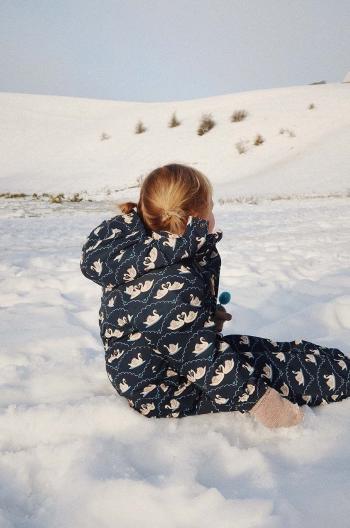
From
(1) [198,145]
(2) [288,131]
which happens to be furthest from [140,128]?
(2) [288,131]

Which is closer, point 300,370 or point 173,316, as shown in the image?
point 173,316

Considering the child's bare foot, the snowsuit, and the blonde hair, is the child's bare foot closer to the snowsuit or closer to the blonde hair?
the snowsuit

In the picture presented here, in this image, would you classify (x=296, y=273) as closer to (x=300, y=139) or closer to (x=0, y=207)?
(x=0, y=207)

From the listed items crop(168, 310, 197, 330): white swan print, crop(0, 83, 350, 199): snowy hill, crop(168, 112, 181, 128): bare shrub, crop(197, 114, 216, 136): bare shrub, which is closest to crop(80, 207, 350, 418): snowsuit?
crop(168, 310, 197, 330): white swan print

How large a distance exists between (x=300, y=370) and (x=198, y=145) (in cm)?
1511

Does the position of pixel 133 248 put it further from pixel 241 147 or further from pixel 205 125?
pixel 205 125

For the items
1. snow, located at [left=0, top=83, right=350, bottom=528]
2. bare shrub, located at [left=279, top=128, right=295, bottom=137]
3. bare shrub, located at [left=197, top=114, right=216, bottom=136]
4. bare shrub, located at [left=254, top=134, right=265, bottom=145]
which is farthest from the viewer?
bare shrub, located at [left=197, top=114, right=216, bottom=136]

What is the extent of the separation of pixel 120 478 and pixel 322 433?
27.4 inches

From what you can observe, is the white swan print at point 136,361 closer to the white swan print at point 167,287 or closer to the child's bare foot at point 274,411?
the white swan print at point 167,287

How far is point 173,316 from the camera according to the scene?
4.55 ft

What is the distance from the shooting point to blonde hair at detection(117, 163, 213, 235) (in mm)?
1472

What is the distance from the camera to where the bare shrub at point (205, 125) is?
1700cm

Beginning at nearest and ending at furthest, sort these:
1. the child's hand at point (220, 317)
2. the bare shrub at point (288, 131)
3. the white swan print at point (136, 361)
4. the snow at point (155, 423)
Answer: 1. the snow at point (155, 423)
2. the white swan print at point (136, 361)
3. the child's hand at point (220, 317)
4. the bare shrub at point (288, 131)

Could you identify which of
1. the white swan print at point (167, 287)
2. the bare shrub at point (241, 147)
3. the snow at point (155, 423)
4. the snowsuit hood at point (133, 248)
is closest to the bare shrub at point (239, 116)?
the bare shrub at point (241, 147)
